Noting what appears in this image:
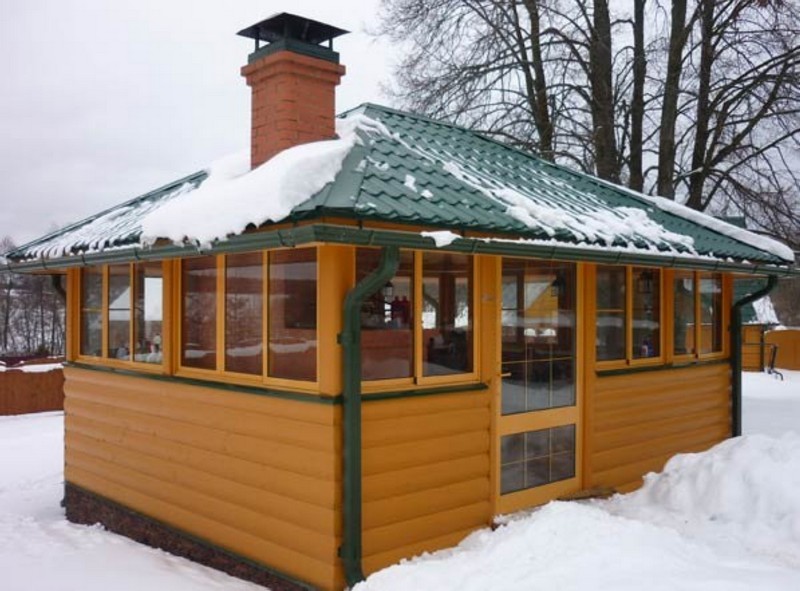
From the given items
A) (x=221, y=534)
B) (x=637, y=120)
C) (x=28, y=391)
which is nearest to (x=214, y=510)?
(x=221, y=534)

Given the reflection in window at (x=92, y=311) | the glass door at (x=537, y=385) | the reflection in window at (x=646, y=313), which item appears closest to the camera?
the glass door at (x=537, y=385)

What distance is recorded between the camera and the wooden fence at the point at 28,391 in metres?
18.0

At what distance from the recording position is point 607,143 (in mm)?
15086

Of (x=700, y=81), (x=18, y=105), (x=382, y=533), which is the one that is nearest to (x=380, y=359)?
(x=382, y=533)

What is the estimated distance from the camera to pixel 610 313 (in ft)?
22.1

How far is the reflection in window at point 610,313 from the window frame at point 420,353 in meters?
1.67

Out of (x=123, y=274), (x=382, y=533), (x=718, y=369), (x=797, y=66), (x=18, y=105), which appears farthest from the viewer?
Answer: (x=18, y=105)

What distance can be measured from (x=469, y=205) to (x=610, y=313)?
2.45 metres

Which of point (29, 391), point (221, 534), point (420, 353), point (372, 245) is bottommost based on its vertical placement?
point (29, 391)

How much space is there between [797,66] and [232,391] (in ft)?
47.0

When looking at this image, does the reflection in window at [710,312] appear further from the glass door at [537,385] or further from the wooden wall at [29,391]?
the wooden wall at [29,391]

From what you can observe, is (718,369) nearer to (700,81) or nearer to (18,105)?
(700,81)

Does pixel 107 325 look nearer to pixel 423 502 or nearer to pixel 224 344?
pixel 224 344

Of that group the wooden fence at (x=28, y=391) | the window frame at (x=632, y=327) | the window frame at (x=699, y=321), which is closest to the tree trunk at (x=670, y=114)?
the window frame at (x=699, y=321)
